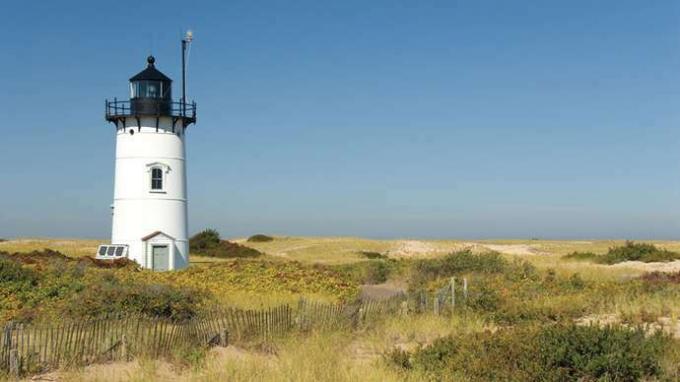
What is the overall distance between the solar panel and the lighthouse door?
130cm

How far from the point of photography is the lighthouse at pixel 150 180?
35.0 metres

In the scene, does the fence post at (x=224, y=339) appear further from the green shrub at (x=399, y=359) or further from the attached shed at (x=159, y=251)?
the attached shed at (x=159, y=251)

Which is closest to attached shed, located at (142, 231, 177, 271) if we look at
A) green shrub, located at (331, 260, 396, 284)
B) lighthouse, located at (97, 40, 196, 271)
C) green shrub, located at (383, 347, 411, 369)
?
lighthouse, located at (97, 40, 196, 271)

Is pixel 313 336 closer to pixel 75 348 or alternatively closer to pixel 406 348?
pixel 406 348

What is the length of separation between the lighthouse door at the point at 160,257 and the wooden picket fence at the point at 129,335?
20.3 m

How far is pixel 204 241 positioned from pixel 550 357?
160 ft

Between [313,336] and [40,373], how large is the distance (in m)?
4.91

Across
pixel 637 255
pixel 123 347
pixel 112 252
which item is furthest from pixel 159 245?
pixel 637 255

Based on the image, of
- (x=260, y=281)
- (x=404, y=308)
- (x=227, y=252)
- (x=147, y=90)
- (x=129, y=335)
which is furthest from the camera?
(x=227, y=252)

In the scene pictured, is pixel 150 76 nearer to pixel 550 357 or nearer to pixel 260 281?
pixel 260 281

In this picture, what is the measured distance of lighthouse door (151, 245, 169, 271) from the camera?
35000 millimetres

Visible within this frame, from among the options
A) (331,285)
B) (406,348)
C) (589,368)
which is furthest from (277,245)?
(589,368)

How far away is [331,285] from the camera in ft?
88.0

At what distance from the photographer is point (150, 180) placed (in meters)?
35.2
